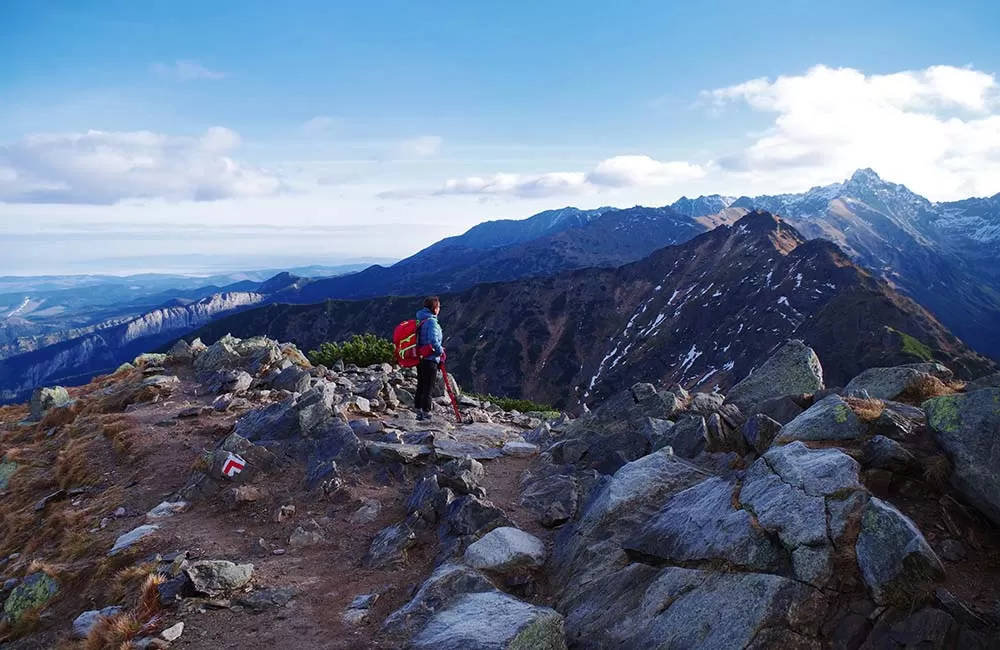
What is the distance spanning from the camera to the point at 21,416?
1008 inches

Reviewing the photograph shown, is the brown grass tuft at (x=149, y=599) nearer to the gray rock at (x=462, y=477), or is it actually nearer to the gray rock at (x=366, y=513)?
the gray rock at (x=366, y=513)

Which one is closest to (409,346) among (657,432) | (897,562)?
(657,432)

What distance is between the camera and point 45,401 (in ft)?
80.4

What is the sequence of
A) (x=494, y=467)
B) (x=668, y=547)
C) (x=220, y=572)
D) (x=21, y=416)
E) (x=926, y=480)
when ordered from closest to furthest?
(x=926, y=480)
(x=668, y=547)
(x=220, y=572)
(x=494, y=467)
(x=21, y=416)

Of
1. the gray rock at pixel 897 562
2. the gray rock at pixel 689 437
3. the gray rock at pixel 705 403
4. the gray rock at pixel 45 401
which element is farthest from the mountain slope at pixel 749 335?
the gray rock at pixel 897 562

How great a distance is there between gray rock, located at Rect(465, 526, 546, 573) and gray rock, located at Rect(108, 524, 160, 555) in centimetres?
747

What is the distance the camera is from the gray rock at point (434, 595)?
28.6 ft

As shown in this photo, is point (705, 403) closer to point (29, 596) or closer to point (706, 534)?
point (706, 534)

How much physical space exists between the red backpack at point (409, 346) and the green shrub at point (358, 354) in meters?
11.4

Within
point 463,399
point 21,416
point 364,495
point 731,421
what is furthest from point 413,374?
→ point 21,416

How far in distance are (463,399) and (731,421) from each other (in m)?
14.5

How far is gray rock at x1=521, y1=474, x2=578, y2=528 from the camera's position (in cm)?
1183

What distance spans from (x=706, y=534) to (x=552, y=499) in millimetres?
4827

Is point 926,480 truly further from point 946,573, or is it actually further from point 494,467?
point 494,467
